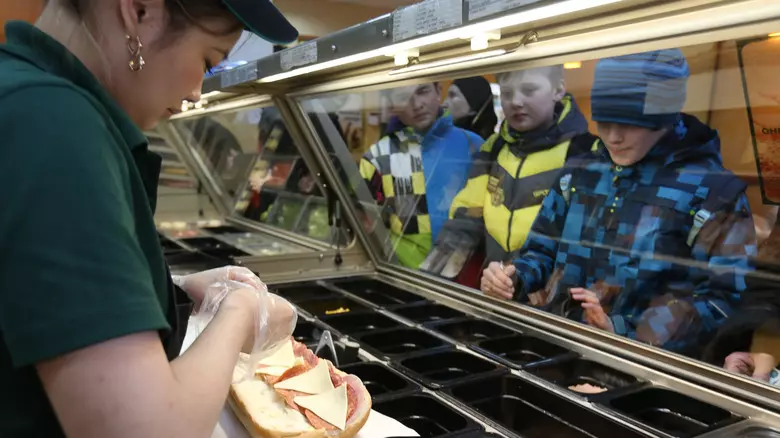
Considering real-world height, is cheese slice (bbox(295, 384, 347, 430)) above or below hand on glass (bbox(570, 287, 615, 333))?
below

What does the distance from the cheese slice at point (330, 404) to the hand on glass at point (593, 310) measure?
2.95 ft

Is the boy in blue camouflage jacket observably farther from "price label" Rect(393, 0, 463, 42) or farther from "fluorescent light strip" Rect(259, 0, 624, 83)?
"price label" Rect(393, 0, 463, 42)

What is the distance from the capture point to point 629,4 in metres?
1.45

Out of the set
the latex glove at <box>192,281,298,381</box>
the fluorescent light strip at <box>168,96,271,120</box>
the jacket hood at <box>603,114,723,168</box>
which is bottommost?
the latex glove at <box>192,281,298,381</box>

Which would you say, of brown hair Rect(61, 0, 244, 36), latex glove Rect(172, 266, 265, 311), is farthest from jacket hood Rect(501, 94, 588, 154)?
brown hair Rect(61, 0, 244, 36)

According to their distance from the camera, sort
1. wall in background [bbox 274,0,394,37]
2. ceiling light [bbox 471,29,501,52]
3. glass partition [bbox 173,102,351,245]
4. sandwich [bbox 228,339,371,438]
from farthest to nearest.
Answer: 1. wall in background [bbox 274,0,394,37]
2. glass partition [bbox 173,102,351,245]
3. ceiling light [bbox 471,29,501,52]
4. sandwich [bbox 228,339,371,438]

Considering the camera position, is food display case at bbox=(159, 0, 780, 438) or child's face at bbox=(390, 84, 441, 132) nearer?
food display case at bbox=(159, 0, 780, 438)

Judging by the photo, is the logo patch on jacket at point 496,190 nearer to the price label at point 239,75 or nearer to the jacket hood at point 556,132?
the jacket hood at point 556,132

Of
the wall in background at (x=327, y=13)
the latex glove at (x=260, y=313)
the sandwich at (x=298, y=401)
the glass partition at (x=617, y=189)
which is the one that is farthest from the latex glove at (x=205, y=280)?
the wall in background at (x=327, y=13)

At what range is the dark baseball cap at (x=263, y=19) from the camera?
843 millimetres

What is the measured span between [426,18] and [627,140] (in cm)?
78

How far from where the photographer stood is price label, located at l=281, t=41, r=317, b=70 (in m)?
1.97

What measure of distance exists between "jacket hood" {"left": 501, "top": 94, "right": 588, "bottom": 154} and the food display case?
0.07m

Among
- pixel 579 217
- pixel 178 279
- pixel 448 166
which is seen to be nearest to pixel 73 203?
pixel 178 279
